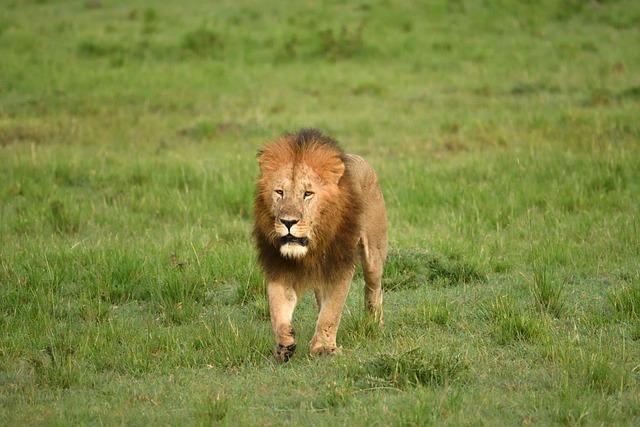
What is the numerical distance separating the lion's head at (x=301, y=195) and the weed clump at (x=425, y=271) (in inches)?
59.6

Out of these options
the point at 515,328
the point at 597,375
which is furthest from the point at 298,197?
the point at 597,375

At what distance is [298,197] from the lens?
495cm

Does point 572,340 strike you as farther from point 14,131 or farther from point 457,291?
point 14,131

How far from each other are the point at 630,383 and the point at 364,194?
1.73 meters

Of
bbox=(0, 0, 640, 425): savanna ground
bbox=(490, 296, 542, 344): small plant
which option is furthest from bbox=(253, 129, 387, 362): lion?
bbox=(490, 296, 542, 344): small plant

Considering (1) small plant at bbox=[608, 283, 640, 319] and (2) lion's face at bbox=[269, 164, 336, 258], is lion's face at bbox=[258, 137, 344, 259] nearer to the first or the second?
(2) lion's face at bbox=[269, 164, 336, 258]

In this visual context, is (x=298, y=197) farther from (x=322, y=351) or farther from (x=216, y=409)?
(x=216, y=409)

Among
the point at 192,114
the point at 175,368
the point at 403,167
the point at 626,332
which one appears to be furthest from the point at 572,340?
the point at 192,114

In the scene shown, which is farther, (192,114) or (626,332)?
(192,114)

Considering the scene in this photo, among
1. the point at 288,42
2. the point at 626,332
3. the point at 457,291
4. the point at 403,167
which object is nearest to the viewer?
the point at 626,332

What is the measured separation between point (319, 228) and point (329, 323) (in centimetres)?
48

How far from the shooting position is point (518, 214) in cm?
811

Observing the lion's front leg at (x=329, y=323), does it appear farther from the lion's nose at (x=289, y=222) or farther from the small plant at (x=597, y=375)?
the small plant at (x=597, y=375)

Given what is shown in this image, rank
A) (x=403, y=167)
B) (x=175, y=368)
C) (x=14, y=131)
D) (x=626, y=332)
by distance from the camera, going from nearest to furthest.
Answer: (x=175, y=368) → (x=626, y=332) → (x=403, y=167) → (x=14, y=131)
